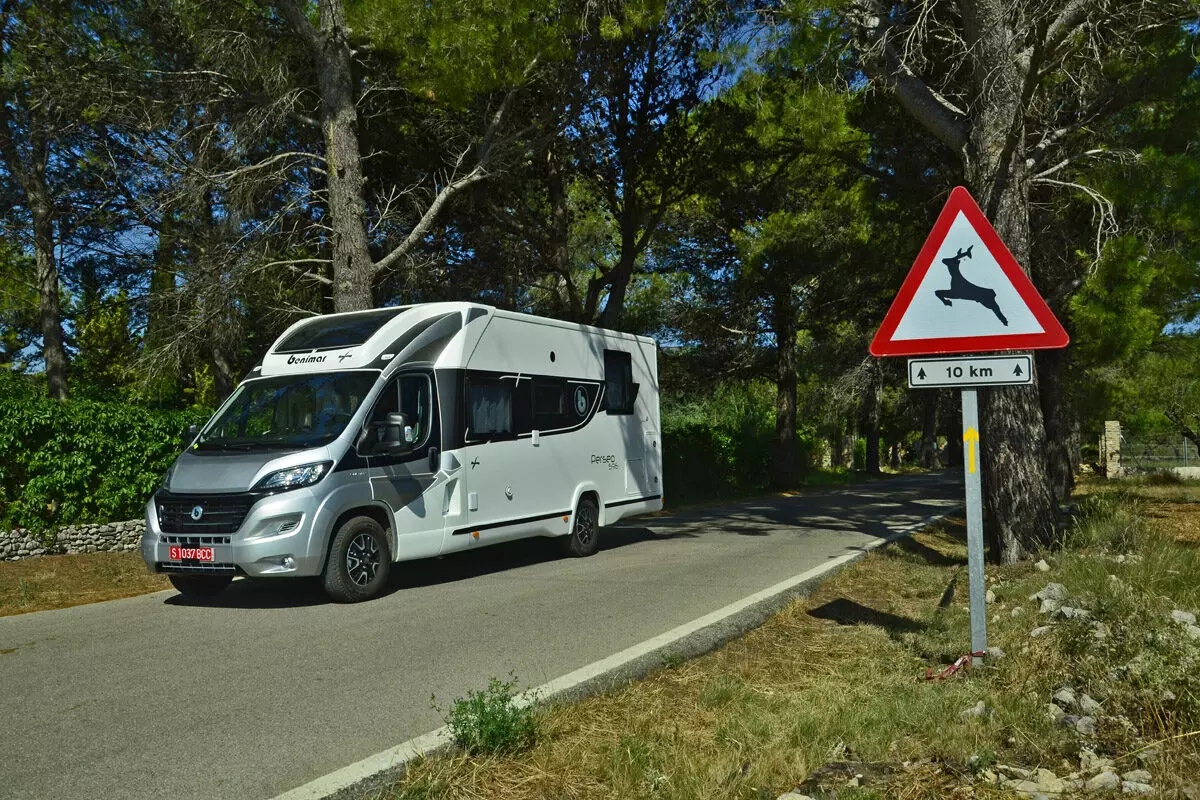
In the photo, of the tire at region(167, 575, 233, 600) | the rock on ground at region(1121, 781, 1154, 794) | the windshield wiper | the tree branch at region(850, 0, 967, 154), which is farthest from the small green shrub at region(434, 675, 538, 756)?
the tree branch at region(850, 0, 967, 154)

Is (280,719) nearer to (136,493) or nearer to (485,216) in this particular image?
(136,493)

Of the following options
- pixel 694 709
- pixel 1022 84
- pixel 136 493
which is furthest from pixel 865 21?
pixel 136 493

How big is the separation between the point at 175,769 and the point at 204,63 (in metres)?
16.5

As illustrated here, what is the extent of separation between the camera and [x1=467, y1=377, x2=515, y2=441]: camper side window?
1024 centimetres

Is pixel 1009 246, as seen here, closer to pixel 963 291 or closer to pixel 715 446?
pixel 963 291

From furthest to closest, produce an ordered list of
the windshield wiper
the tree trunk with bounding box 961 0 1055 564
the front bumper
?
1. the tree trunk with bounding box 961 0 1055 564
2. the windshield wiper
3. the front bumper

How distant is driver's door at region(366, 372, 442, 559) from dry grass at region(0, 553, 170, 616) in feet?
9.15

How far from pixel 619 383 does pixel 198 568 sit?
250 inches

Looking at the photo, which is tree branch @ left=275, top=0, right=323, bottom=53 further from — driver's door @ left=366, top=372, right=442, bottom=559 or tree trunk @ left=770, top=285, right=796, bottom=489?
tree trunk @ left=770, top=285, right=796, bottom=489

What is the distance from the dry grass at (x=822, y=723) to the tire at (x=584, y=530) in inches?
200

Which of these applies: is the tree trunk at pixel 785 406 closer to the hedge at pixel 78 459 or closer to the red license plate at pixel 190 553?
the hedge at pixel 78 459

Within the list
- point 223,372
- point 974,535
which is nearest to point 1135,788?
point 974,535

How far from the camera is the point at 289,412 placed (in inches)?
360

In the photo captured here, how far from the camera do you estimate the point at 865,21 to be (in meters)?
10.7
